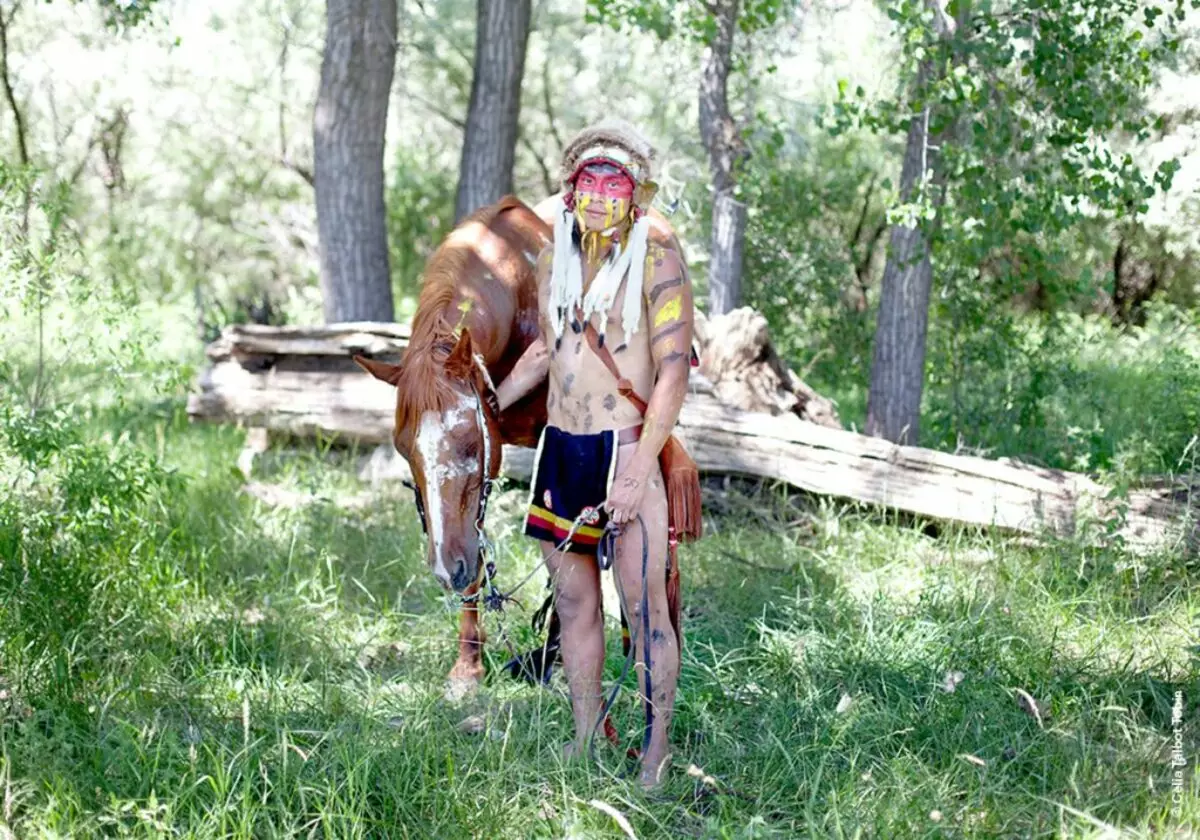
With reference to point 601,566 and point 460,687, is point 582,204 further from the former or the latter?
point 460,687

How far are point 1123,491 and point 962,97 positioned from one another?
2.04 meters

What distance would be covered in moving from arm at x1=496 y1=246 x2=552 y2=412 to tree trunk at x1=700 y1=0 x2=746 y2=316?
4.25 metres

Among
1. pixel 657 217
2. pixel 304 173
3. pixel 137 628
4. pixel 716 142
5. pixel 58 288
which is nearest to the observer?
pixel 657 217

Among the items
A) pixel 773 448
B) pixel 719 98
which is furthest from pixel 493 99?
pixel 773 448

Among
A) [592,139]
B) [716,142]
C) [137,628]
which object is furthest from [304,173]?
[592,139]

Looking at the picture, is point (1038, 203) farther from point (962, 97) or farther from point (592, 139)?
point (592, 139)

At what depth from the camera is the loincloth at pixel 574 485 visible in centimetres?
383

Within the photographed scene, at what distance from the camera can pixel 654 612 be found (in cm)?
388

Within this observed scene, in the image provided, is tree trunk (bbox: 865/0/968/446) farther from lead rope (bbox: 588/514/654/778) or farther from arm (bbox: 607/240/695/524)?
lead rope (bbox: 588/514/654/778)

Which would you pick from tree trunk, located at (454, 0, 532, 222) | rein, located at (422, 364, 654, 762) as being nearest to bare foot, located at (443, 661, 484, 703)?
rein, located at (422, 364, 654, 762)

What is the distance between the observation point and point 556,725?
4.22 m

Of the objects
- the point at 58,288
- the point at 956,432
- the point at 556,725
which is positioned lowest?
the point at 556,725

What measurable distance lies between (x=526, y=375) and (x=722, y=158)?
4.75 metres

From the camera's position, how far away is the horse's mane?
13.0 ft
